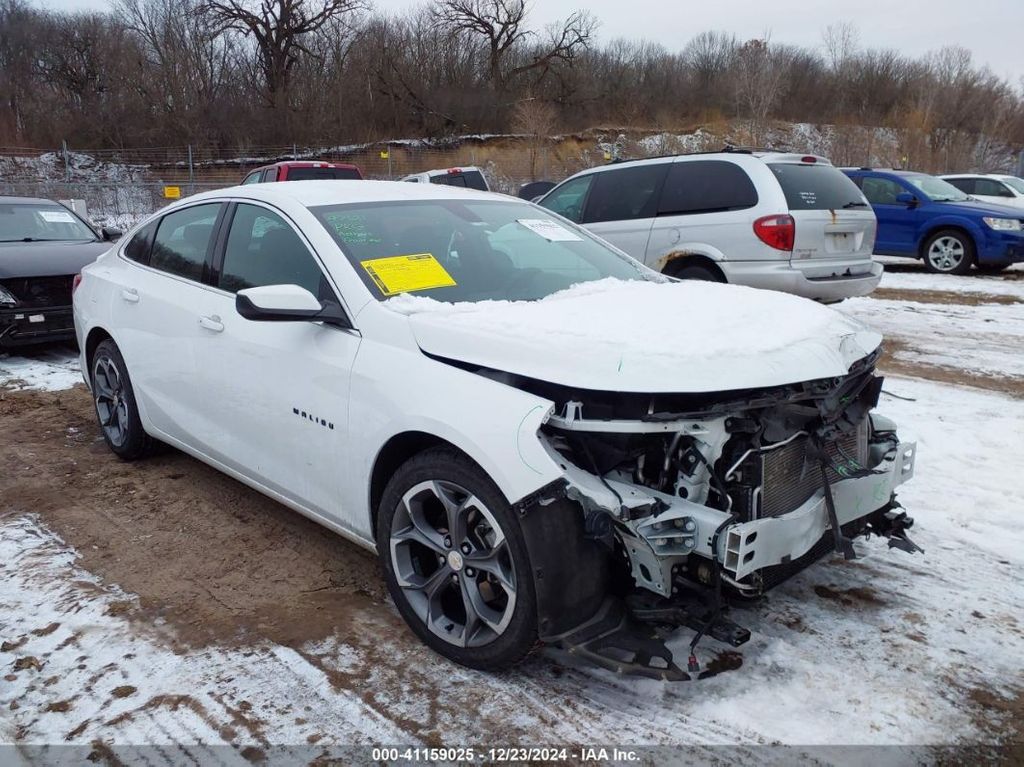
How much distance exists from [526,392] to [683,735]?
1190 millimetres

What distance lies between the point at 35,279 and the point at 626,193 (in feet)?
20.0

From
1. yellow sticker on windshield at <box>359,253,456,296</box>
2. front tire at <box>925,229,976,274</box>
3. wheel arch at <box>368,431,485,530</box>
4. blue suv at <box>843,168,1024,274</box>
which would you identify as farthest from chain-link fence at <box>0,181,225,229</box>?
wheel arch at <box>368,431,485,530</box>

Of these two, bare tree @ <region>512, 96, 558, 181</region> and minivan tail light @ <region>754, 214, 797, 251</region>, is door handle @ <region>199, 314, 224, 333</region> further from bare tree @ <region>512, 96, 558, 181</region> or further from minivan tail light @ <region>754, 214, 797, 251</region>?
bare tree @ <region>512, 96, 558, 181</region>

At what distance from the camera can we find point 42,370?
288 inches

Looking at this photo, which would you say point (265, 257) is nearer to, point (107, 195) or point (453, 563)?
point (453, 563)

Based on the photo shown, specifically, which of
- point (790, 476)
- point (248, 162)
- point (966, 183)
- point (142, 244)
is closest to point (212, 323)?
point (142, 244)

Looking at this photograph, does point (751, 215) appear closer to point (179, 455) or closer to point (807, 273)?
point (807, 273)

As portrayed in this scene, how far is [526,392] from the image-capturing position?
254cm

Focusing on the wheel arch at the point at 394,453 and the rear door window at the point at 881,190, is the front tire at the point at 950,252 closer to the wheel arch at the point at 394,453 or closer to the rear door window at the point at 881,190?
the rear door window at the point at 881,190

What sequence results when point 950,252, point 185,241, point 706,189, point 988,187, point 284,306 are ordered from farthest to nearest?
1. point 988,187
2. point 950,252
3. point 706,189
4. point 185,241
5. point 284,306

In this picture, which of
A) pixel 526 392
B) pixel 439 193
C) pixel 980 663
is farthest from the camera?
pixel 439 193

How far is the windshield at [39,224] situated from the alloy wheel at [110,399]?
14.8 feet

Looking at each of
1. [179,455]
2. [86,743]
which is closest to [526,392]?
[86,743]

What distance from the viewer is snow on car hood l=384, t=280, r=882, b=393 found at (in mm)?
2424
